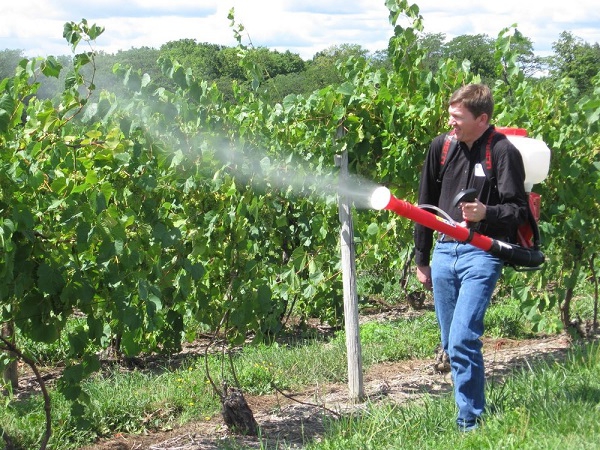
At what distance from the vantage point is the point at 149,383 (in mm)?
5465

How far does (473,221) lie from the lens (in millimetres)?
3537

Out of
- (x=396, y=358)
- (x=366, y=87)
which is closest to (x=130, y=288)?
(x=366, y=87)

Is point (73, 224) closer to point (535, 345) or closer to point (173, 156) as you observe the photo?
point (173, 156)

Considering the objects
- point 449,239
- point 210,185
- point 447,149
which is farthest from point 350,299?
point 447,149

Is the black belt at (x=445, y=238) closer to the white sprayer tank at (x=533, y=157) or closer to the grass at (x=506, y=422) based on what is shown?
the white sprayer tank at (x=533, y=157)

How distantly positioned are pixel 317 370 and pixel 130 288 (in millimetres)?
2334

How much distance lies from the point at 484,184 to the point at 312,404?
1695 millimetres

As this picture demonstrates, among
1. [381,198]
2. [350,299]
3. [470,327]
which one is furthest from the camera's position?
[350,299]

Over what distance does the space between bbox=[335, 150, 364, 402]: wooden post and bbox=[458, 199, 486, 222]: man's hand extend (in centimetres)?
134

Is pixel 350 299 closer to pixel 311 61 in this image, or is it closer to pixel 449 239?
pixel 449 239

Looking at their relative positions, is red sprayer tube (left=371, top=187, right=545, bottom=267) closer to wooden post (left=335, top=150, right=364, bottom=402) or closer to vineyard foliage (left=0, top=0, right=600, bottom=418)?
vineyard foliage (left=0, top=0, right=600, bottom=418)

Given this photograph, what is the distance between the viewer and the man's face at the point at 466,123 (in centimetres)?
364

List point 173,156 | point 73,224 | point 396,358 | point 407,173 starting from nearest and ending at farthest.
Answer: point 73,224
point 173,156
point 407,173
point 396,358

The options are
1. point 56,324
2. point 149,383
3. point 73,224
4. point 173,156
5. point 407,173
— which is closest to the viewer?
point 73,224
